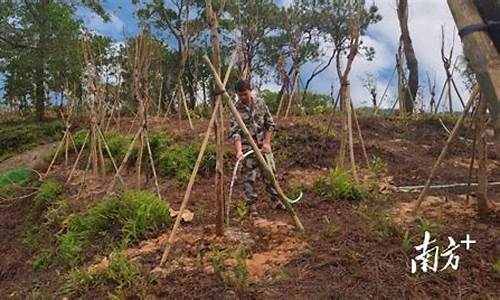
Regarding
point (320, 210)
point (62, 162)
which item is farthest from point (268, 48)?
point (320, 210)

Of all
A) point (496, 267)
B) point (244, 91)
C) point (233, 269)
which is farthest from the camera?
point (244, 91)

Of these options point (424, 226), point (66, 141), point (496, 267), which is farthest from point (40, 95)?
point (496, 267)

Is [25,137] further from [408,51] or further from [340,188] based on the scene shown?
[340,188]

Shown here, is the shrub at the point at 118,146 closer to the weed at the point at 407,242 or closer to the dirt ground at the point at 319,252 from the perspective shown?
the dirt ground at the point at 319,252

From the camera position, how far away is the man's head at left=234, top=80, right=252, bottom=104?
4.82 m

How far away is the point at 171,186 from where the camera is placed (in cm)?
676

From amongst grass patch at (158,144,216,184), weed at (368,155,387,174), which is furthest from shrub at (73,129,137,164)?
weed at (368,155,387,174)

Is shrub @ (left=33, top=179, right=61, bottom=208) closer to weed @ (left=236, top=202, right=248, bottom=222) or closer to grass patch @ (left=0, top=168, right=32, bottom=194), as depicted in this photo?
grass patch @ (left=0, top=168, right=32, bottom=194)

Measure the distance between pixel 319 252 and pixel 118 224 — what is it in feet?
6.90

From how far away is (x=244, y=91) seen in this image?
4.83 metres

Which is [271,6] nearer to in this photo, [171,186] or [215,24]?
[171,186]

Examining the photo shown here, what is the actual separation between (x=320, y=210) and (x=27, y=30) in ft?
37.3

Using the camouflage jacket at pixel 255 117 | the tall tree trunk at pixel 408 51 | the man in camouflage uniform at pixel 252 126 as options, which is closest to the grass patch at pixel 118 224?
the man in camouflage uniform at pixel 252 126

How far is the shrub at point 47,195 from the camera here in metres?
7.55
